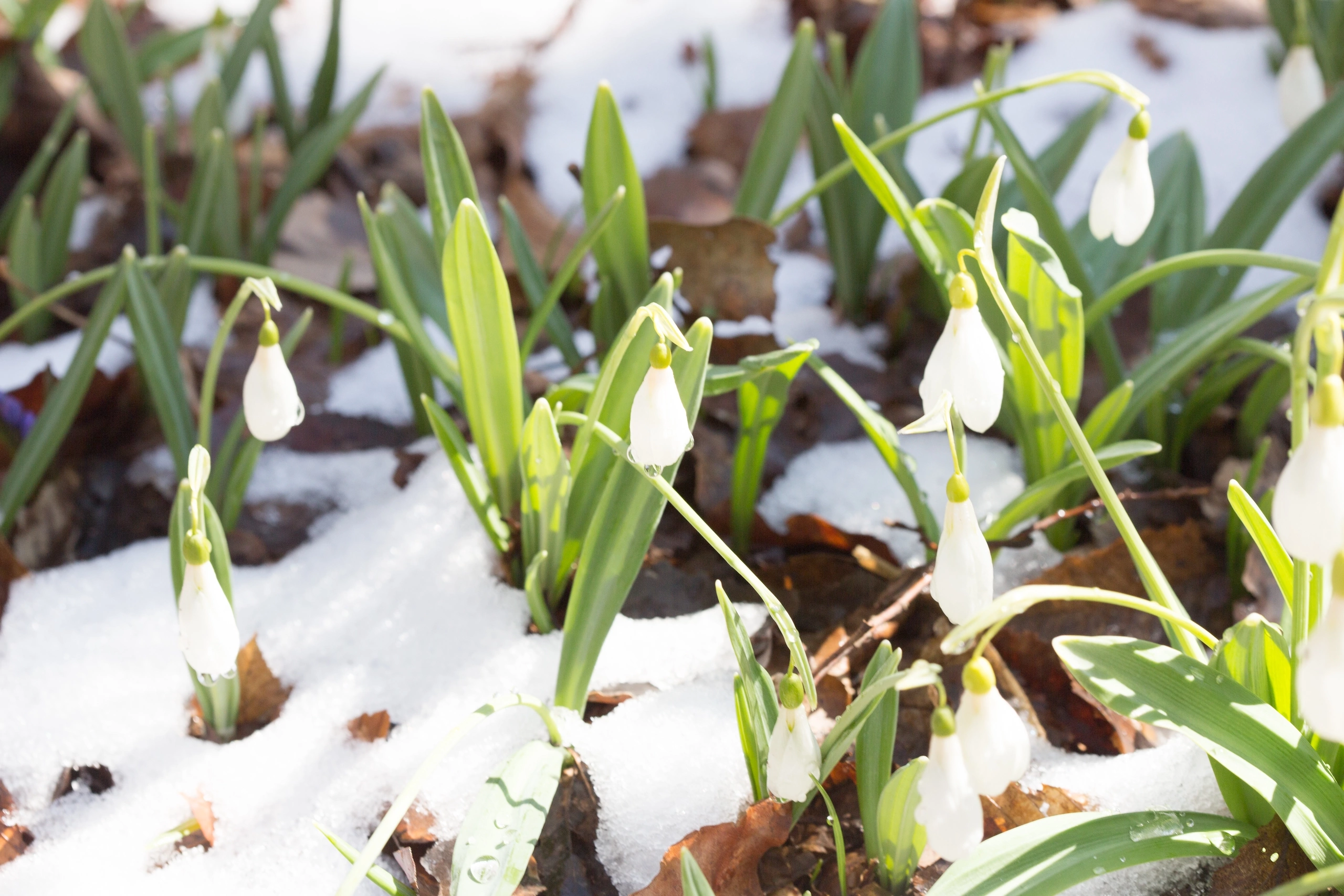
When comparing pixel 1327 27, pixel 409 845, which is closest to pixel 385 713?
pixel 409 845

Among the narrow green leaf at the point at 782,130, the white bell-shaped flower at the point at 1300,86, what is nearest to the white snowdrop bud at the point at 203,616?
the narrow green leaf at the point at 782,130

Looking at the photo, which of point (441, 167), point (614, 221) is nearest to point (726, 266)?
point (614, 221)

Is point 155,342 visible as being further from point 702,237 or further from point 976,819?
point 976,819

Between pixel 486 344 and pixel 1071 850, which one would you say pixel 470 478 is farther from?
pixel 1071 850

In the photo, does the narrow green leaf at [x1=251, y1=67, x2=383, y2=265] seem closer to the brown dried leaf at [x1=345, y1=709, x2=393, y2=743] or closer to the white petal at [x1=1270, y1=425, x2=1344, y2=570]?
the brown dried leaf at [x1=345, y1=709, x2=393, y2=743]

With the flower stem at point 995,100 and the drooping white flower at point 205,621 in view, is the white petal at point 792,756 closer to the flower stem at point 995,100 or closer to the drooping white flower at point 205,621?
the drooping white flower at point 205,621

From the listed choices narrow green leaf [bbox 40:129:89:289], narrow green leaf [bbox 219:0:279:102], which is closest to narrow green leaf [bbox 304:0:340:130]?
narrow green leaf [bbox 219:0:279:102]
